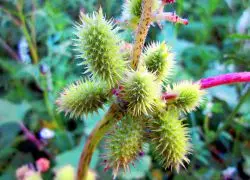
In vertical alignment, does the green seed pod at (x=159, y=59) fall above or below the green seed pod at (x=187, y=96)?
above

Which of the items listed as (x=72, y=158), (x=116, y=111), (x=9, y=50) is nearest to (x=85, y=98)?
(x=116, y=111)

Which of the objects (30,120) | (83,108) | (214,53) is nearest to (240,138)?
(214,53)

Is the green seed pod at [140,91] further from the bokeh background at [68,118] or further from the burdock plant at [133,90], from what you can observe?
the bokeh background at [68,118]

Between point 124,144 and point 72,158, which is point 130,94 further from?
point 72,158

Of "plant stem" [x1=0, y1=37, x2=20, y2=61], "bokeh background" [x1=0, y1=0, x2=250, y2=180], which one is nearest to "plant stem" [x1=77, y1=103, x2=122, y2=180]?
"bokeh background" [x1=0, y1=0, x2=250, y2=180]

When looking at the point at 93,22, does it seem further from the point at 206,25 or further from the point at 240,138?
the point at 206,25

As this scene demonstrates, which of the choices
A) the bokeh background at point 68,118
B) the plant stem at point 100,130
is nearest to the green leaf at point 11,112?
the bokeh background at point 68,118

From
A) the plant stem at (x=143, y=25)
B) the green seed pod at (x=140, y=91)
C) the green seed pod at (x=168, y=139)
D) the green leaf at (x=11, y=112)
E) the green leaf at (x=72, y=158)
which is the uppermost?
the plant stem at (x=143, y=25)
